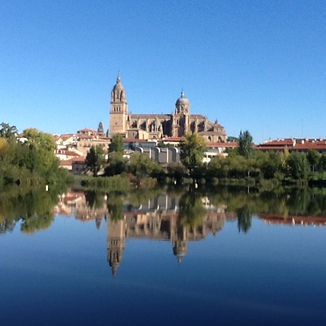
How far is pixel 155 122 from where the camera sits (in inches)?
4001

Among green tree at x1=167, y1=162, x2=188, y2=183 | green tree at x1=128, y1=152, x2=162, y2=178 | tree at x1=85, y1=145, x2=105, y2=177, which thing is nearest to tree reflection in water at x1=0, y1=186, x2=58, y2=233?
green tree at x1=128, y1=152, x2=162, y2=178

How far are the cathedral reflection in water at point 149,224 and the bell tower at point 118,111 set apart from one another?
249ft

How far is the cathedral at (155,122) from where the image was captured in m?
97.8

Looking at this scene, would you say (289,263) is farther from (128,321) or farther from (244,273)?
(128,321)

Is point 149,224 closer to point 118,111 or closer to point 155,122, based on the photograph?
point 155,122

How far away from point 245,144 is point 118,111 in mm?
45210

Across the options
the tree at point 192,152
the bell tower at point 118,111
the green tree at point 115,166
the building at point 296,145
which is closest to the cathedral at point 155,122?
the bell tower at point 118,111

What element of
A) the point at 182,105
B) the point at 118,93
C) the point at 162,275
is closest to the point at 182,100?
the point at 182,105

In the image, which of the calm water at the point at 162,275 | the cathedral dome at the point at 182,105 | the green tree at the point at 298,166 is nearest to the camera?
the calm water at the point at 162,275

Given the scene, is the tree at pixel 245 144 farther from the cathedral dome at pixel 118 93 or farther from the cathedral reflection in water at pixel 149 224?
the cathedral dome at pixel 118 93

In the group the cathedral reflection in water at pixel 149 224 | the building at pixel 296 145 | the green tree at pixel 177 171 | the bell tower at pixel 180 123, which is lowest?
the cathedral reflection in water at pixel 149 224

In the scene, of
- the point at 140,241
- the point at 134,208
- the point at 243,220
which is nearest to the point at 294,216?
the point at 243,220

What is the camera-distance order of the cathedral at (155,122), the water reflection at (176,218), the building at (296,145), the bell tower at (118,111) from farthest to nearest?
the bell tower at (118,111), the cathedral at (155,122), the building at (296,145), the water reflection at (176,218)

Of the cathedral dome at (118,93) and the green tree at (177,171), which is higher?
the cathedral dome at (118,93)
